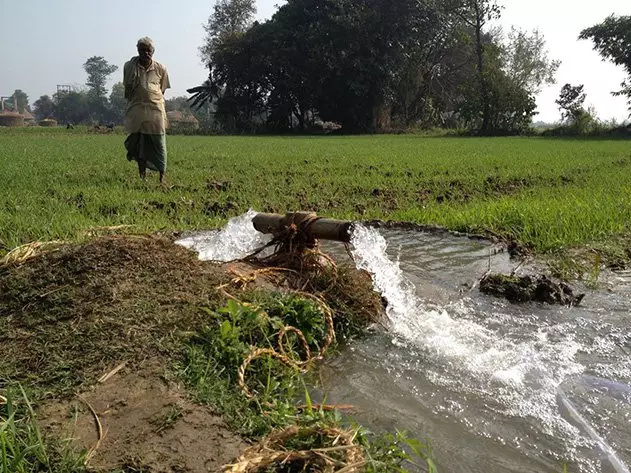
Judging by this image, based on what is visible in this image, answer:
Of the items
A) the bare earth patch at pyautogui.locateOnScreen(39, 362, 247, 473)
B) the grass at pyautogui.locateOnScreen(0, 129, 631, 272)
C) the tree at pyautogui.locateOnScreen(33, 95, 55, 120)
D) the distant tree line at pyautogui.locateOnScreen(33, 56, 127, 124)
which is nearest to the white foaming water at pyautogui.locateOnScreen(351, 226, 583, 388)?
the bare earth patch at pyautogui.locateOnScreen(39, 362, 247, 473)

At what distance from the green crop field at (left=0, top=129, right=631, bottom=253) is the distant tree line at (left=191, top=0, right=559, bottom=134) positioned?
2141cm

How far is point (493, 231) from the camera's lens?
16.0 feet

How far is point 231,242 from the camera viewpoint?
404cm

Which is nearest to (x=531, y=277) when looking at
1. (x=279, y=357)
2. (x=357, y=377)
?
(x=357, y=377)

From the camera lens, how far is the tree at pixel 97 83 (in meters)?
79.6

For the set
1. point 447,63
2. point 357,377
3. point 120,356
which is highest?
point 447,63

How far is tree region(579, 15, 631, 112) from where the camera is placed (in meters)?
29.1

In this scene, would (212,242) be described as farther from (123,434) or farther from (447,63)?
(447,63)

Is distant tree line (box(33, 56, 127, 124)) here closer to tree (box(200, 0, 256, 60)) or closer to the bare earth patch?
tree (box(200, 0, 256, 60))

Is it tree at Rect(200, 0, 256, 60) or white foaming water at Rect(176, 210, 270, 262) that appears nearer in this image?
white foaming water at Rect(176, 210, 270, 262)

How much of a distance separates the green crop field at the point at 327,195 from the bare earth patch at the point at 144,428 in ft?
7.28

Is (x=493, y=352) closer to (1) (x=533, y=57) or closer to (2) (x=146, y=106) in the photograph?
(2) (x=146, y=106)

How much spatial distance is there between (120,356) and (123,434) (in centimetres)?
46

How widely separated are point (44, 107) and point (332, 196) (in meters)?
99.3
